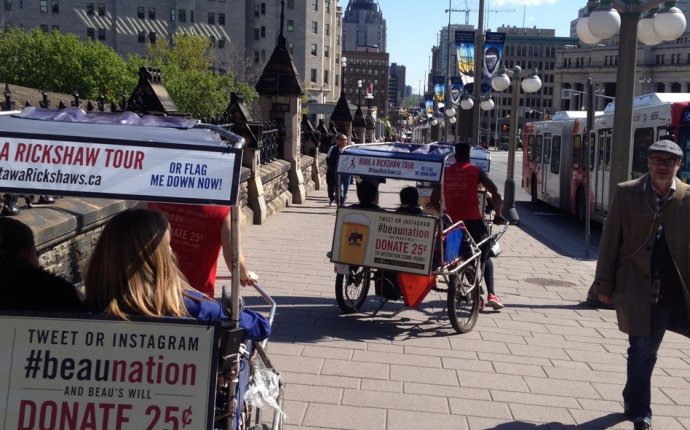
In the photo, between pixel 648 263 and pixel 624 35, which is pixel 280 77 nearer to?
pixel 624 35

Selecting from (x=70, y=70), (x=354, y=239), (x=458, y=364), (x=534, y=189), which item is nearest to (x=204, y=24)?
(x=70, y=70)

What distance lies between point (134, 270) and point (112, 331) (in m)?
0.27

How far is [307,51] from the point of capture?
351 ft

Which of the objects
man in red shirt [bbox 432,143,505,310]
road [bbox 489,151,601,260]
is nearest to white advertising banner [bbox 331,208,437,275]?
man in red shirt [bbox 432,143,505,310]

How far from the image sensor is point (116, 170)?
3.46 meters

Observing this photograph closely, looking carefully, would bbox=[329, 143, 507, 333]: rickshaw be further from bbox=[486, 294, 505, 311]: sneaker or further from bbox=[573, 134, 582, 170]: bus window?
bbox=[573, 134, 582, 170]: bus window

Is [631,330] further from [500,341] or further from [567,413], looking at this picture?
[500,341]

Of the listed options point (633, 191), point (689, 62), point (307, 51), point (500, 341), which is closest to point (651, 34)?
point (500, 341)

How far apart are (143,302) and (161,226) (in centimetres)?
33

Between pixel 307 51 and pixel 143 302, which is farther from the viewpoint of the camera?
pixel 307 51

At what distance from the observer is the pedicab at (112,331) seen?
346 centimetres

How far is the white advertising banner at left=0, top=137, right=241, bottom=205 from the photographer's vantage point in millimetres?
3453

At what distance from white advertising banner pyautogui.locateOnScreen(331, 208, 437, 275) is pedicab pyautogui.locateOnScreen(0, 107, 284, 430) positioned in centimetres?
462

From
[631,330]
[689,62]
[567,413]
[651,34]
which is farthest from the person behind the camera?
[689,62]
